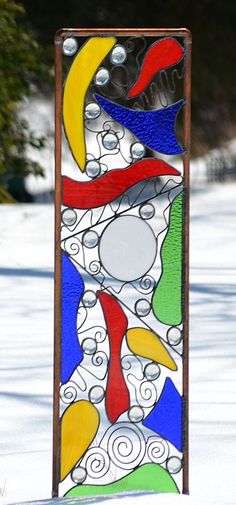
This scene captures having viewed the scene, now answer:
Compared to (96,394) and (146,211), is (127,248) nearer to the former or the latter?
(146,211)

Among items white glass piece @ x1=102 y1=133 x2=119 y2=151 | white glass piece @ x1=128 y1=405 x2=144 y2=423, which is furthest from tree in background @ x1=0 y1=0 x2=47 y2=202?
white glass piece @ x1=128 y1=405 x2=144 y2=423

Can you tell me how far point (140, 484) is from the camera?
441 cm

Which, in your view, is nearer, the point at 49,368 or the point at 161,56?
the point at 161,56

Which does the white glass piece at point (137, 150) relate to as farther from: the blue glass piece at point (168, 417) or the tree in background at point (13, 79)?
the tree in background at point (13, 79)

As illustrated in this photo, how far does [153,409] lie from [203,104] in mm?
18564

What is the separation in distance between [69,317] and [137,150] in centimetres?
63

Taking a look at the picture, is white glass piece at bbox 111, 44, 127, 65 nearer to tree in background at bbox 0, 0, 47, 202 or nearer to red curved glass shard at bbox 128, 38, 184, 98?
red curved glass shard at bbox 128, 38, 184, 98

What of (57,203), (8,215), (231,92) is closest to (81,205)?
(57,203)

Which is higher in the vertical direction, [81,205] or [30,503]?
[81,205]

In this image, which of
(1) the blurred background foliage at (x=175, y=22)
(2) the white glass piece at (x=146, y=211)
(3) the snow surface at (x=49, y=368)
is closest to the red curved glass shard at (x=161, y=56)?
(2) the white glass piece at (x=146, y=211)

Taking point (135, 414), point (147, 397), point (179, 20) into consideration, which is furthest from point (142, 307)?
point (179, 20)

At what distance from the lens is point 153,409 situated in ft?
14.5

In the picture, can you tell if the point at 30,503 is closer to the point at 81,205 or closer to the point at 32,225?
the point at 81,205

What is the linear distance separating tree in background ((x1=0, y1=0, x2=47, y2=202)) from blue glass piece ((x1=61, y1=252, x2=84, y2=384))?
753 centimetres
